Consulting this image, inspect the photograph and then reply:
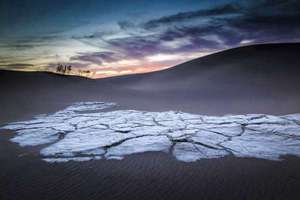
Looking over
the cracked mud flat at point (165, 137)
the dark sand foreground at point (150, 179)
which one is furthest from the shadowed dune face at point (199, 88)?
the dark sand foreground at point (150, 179)

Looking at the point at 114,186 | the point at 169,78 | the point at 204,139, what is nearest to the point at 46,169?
the point at 114,186

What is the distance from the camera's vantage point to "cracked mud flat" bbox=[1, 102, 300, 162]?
162 inches

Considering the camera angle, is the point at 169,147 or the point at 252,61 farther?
the point at 252,61

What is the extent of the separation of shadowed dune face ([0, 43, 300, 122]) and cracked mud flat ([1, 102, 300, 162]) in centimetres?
228

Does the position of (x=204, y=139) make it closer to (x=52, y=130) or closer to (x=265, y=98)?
(x=52, y=130)

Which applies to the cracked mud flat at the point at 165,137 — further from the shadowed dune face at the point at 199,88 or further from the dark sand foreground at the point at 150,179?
the shadowed dune face at the point at 199,88

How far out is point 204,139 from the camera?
4766 millimetres

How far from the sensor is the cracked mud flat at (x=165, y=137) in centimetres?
411

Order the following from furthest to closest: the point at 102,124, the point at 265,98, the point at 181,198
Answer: the point at 265,98 < the point at 102,124 < the point at 181,198

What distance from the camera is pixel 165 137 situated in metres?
4.96

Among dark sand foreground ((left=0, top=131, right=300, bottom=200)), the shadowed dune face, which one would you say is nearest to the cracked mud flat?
dark sand foreground ((left=0, top=131, right=300, bottom=200))

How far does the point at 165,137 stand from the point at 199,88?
10.8m

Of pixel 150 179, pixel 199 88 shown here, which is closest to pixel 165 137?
pixel 150 179

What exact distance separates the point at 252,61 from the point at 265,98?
41.8 feet
